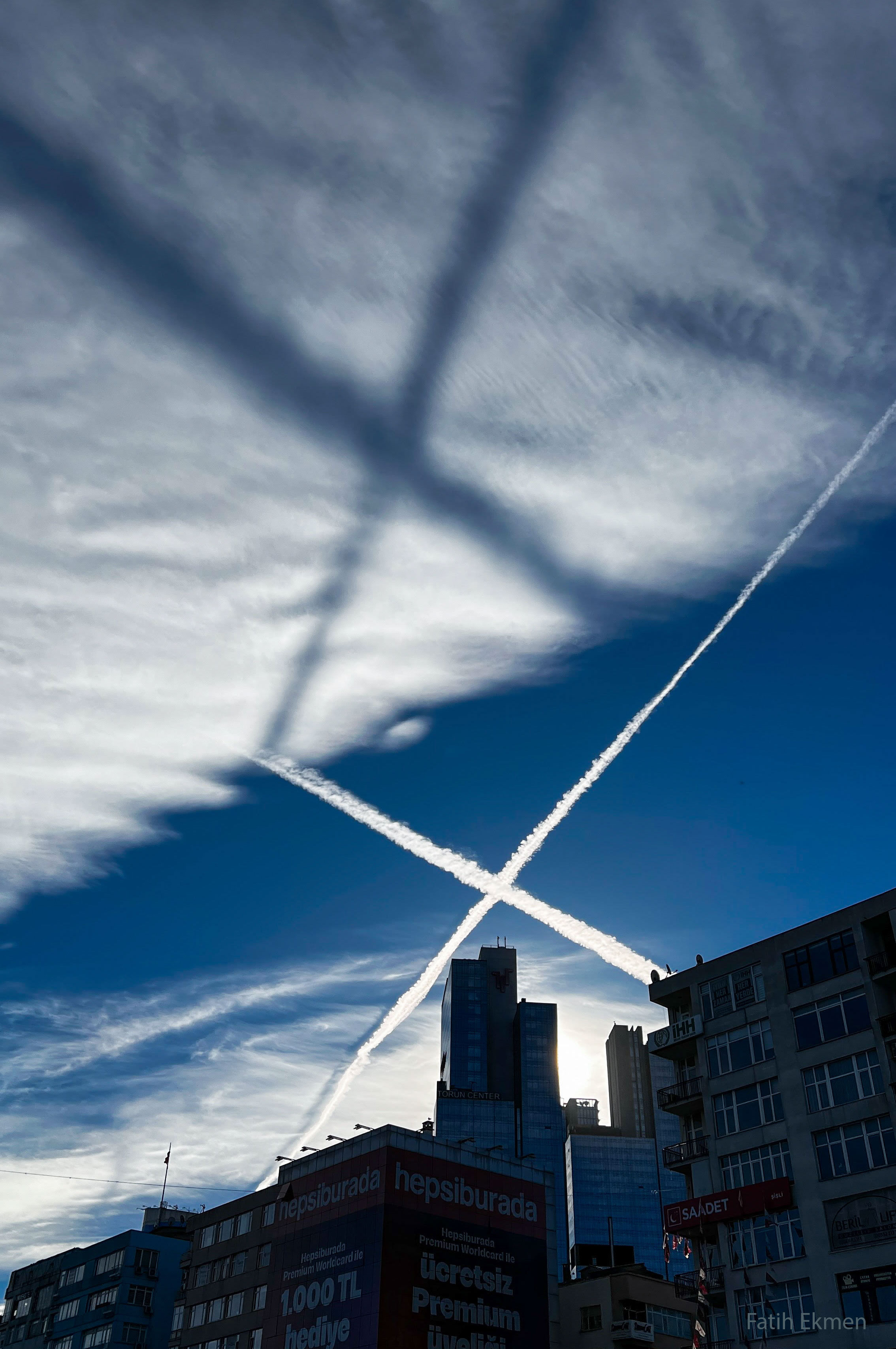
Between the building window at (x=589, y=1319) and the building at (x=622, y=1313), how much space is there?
3cm

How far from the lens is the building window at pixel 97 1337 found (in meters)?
120

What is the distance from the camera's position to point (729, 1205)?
7050 cm

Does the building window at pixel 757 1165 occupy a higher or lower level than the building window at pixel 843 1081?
lower

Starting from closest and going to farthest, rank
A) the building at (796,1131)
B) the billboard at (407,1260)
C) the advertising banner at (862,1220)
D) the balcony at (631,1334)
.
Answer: the advertising banner at (862,1220)
the building at (796,1131)
the billboard at (407,1260)
the balcony at (631,1334)

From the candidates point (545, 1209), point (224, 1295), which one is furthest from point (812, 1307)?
point (224, 1295)

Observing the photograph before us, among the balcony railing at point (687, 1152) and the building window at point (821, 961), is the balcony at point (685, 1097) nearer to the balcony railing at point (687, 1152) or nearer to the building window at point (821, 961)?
the balcony railing at point (687, 1152)

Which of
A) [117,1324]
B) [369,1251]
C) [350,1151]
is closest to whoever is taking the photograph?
[369,1251]

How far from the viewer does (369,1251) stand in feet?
245

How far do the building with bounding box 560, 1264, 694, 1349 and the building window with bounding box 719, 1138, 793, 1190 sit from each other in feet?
63.4

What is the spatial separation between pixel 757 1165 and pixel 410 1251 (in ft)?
77.3

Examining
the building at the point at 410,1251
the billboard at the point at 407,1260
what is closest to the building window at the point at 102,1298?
the building at the point at 410,1251

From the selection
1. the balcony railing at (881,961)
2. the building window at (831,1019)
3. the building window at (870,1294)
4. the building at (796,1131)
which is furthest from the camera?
the building window at (831,1019)

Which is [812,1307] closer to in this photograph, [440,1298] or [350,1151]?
[440,1298]

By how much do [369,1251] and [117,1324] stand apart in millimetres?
62883
